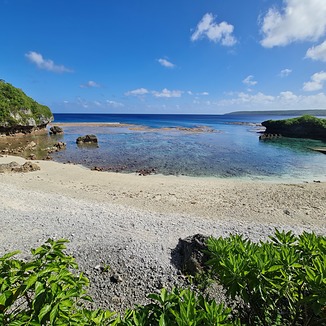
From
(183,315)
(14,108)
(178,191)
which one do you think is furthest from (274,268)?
(14,108)

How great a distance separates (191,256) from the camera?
20.9 ft

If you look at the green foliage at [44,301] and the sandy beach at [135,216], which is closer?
the green foliage at [44,301]

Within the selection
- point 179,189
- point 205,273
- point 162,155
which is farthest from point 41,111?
point 205,273

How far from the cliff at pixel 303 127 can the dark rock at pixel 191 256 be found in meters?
63.0

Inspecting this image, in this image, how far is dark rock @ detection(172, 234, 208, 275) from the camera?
621cm

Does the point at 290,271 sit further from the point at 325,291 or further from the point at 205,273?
the point at 205,273

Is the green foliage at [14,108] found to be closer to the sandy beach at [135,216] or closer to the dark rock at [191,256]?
the sandy beach at [135,216]

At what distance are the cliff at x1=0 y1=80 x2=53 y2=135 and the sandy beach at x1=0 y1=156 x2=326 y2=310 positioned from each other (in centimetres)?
3089

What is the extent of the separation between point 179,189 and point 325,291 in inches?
548

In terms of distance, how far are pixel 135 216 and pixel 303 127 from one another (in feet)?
213

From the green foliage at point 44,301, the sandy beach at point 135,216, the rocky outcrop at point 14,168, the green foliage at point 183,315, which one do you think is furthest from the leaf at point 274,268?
the rocky outcrop at point 14,168

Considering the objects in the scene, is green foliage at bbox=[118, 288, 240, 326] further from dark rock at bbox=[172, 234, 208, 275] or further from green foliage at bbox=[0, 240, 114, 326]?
dark rock at bbox=[172, 234, 208, 275]

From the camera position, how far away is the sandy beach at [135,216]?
6371 mm

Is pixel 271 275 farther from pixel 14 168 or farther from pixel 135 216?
pixel 14 168
